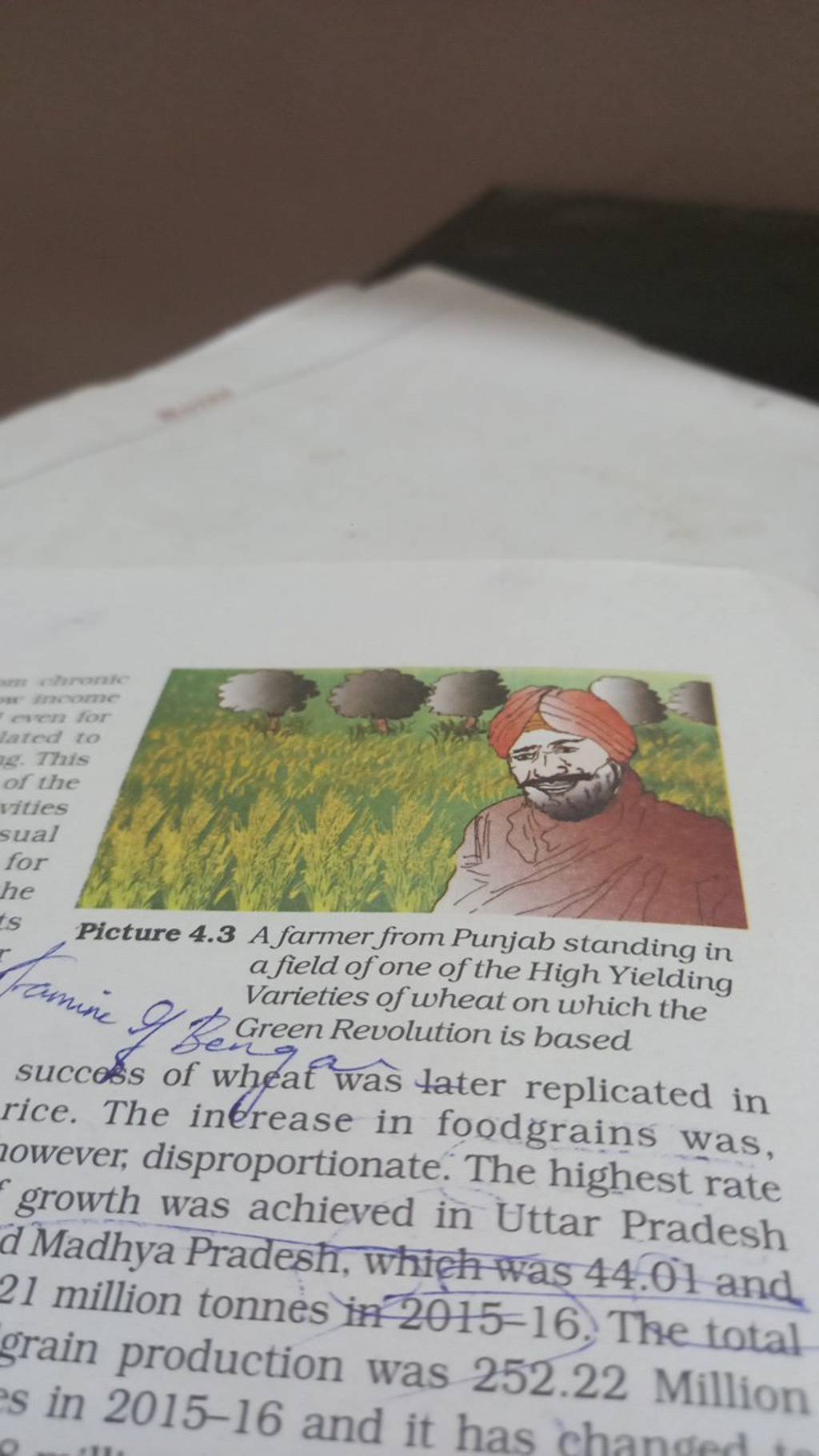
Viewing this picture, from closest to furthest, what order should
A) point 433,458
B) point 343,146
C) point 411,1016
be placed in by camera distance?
point 411,1016
point 433,458
point 343,146

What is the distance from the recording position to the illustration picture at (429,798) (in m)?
0.28

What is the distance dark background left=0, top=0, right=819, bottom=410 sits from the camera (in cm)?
47

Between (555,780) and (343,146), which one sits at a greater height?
(343,146)

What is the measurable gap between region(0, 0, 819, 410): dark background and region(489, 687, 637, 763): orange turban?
0.21 m

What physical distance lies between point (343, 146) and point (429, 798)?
1.28 feet

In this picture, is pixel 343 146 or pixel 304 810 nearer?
pixel 304 810

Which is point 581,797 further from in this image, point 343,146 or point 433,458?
point 343,146

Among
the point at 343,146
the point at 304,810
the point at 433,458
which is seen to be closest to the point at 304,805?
the point at 304,810

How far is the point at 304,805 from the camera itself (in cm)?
31

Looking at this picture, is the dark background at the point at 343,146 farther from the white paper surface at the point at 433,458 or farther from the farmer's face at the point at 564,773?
the farmer's face at the point at 564,773

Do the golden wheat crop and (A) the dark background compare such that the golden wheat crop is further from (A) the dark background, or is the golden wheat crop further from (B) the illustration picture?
(A) the dark background

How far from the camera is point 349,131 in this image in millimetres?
540

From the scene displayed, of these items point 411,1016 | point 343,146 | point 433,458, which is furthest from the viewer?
point 343,146

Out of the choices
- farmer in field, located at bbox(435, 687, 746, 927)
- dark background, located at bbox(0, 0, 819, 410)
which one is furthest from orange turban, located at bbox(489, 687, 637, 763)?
dark background, located at bbox(0, 0, 819, 410)
